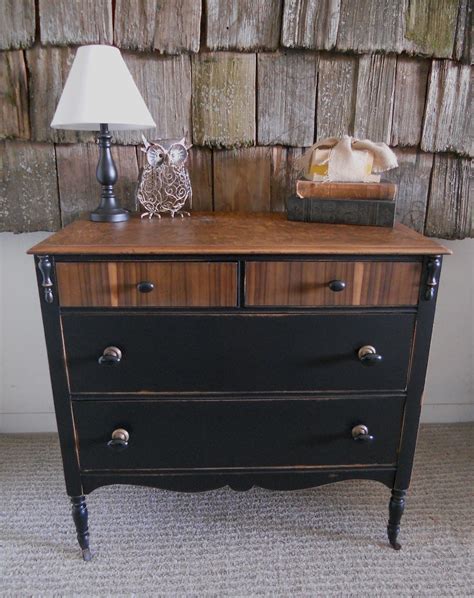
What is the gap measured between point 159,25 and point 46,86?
15.7 inches

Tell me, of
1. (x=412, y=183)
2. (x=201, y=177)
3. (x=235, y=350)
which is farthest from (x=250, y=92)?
(x=235, y=350)

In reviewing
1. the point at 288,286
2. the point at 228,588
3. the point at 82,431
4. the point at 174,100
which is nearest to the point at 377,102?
the point at 174,100

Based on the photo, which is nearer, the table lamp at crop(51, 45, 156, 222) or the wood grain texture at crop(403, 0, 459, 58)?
the table lamp at crop(51, 45, 156, 222)

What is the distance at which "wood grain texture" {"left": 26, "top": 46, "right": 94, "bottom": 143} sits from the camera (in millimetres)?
1386

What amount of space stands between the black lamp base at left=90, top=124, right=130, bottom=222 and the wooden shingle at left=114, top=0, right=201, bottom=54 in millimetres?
317

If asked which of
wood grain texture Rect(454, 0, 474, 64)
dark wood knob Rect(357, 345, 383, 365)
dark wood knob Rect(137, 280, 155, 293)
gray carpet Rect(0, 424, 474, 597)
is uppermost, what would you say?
wood grain texture Rect(454, 0, 474, 64)

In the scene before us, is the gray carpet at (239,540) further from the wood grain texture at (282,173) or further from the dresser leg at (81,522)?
the wood grain texture at (282,173)

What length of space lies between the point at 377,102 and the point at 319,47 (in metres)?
0.25

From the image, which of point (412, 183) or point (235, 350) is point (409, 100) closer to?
point (412, 183)

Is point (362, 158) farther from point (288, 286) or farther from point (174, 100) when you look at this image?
point (174, 100)

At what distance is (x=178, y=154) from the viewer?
53.5 inches

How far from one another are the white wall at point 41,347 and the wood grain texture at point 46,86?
1.20ft

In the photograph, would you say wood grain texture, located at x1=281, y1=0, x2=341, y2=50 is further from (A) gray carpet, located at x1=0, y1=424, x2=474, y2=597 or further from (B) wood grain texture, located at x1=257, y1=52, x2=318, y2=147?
(A) gray carpet, located at x1=0, y1=424, x2=474, y2=597

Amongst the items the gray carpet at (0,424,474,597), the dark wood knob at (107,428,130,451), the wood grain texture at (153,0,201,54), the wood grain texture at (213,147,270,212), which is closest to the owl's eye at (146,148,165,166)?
the wood grain texture at (213,147,270,212)
